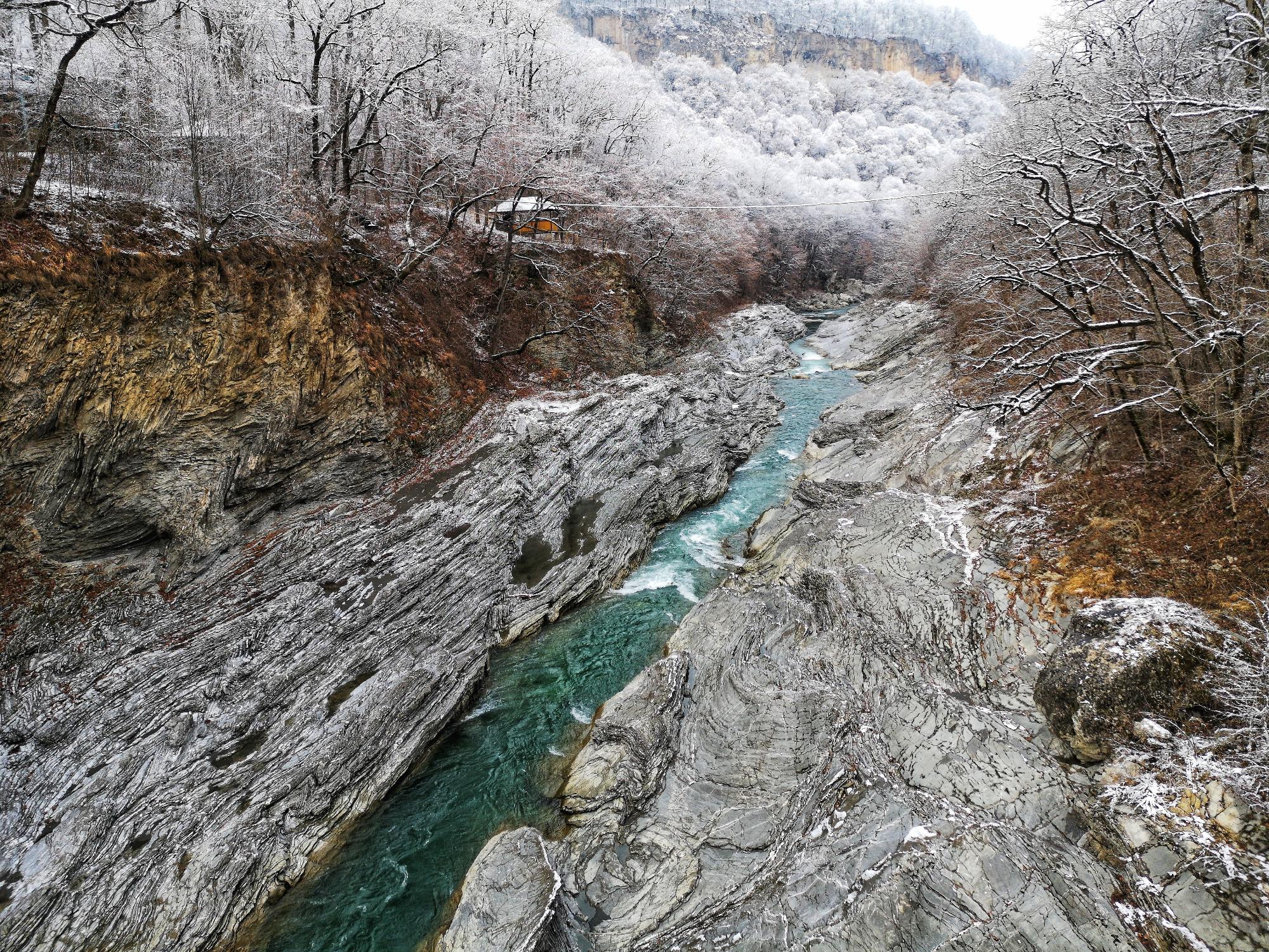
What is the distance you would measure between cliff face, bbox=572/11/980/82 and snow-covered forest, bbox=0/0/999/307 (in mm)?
77310

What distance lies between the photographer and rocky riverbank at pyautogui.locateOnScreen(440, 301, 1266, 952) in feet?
19.9

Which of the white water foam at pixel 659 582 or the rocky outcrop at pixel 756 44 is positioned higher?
the rocky outcrop at pixel 756 44

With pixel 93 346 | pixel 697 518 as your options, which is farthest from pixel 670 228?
pixel 93 346

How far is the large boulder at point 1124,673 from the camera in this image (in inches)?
263

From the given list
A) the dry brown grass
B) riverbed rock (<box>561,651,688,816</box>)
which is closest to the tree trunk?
riverbed rock (<box>561,651,688,816</box>)

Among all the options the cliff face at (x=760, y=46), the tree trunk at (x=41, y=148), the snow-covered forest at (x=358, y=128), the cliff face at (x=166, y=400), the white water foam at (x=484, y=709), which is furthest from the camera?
the cliff face at (x=760, y=46)

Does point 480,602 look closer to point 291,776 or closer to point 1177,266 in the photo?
point 291,776

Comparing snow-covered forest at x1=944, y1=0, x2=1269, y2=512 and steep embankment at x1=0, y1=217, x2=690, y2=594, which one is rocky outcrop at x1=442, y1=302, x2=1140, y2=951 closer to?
snow-covered forest at x1=944, y1=0, x2=1269, y2=512

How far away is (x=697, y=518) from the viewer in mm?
18859

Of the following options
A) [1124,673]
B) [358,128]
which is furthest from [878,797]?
[358,128]

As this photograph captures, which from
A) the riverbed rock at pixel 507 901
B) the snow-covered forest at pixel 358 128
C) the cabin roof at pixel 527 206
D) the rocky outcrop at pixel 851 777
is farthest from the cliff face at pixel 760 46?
the riverbed rock at pixel 507 901

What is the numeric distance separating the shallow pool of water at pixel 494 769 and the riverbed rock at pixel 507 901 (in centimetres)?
76

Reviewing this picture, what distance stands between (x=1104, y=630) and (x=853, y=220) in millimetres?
61457

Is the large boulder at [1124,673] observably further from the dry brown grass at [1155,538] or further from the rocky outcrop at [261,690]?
the rocky outcrop at [261,690]
